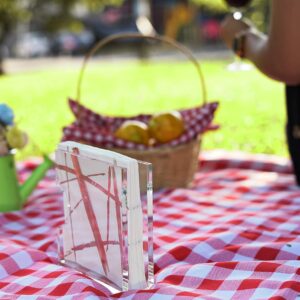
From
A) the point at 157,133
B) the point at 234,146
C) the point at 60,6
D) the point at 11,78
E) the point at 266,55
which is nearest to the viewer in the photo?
the point at 266,55

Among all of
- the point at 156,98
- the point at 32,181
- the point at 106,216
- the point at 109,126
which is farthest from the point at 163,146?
the point at 156,98

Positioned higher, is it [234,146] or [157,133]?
[157,133]

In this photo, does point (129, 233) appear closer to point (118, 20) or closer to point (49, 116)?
point (49, 116)

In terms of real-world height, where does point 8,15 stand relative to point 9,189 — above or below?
above

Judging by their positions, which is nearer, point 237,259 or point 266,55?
point 237,259

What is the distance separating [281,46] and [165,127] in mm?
442

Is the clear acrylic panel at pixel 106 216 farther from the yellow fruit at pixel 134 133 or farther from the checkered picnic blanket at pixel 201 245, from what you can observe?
the yellow fruit at pixel 134 133

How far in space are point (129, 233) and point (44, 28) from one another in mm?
9099

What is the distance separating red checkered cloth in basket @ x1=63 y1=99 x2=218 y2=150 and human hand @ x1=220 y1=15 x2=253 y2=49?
0.60 feet

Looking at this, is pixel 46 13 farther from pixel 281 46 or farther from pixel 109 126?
pixel 281 46

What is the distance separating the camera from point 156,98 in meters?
5.05

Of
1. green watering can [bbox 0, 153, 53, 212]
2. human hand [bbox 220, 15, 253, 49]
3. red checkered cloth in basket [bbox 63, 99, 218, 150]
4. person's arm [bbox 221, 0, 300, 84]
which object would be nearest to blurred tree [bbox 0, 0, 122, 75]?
red checkered cloth in basket [bbox 63, 99, 218, 150]

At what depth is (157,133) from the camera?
1760 mm

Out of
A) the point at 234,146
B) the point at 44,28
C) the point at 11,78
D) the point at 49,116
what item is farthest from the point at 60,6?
the point at 234,146
